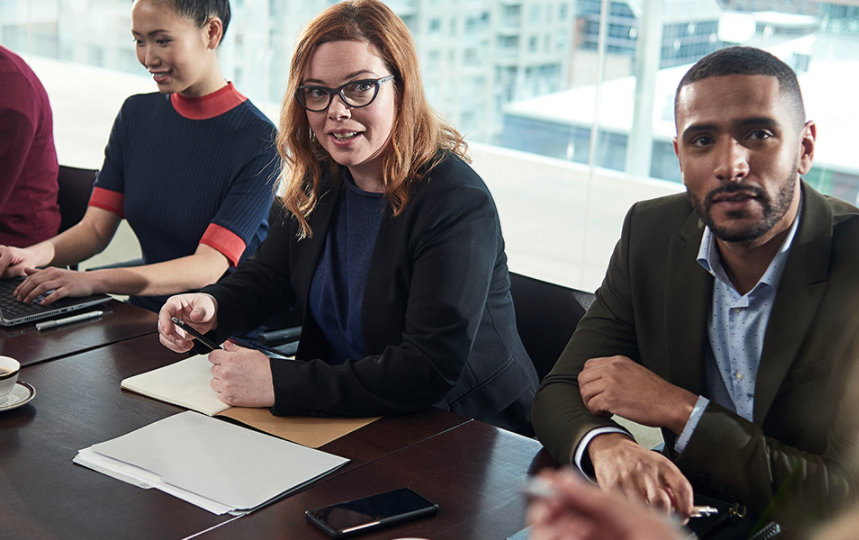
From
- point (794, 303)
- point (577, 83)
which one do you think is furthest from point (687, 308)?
point (577, 83)

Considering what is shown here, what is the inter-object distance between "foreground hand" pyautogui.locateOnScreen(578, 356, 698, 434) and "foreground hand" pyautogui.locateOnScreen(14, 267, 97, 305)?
1307 mm

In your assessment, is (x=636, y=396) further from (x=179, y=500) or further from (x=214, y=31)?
(x=214, y=31)

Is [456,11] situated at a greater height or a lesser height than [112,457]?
greater

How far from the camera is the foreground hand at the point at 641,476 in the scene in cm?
126

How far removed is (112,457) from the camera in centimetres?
142

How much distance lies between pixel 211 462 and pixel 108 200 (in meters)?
1.56

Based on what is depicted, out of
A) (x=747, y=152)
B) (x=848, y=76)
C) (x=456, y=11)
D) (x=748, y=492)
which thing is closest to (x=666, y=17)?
(x=848, y=76)

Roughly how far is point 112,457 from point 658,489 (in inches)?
33.1

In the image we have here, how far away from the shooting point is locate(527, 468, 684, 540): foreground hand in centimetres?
59

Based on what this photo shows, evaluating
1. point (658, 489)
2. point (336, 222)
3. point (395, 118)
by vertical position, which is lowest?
point (658, 489)

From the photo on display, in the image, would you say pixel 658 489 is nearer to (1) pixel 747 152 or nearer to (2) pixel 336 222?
(1) pixel 747 152

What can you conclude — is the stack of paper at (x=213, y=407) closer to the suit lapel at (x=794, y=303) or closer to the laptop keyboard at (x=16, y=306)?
the laptop keyboard at (x=16, y=306)

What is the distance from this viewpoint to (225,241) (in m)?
2.49

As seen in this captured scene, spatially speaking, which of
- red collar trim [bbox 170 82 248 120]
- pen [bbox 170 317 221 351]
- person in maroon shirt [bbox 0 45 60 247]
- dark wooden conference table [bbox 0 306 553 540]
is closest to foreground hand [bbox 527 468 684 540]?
dark wooden conference table [bbox 0 306 553 540]
